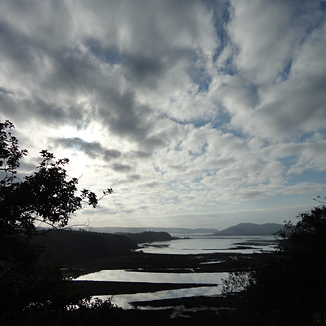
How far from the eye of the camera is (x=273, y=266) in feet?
84.0

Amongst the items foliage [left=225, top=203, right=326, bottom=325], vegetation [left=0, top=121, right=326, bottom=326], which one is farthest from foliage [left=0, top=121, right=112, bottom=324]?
foliage [left=225, top=203, right=326, bottom=325]

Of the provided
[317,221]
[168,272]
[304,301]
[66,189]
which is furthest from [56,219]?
[168,272]

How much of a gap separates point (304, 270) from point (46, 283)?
23354 mm

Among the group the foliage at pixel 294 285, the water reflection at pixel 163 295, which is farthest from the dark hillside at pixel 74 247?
the foliage at pixel 294 285

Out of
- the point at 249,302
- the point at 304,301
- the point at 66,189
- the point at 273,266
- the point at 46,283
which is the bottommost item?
the point at 249,302

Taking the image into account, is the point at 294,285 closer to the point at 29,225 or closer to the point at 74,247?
the point at 29,225

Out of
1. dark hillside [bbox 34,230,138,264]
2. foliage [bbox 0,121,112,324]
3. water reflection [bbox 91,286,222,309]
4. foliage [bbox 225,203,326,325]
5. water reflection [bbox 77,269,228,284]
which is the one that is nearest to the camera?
foliage [bbox 0,121,112,324]

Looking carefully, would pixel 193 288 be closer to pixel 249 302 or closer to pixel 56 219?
pixel 249 302

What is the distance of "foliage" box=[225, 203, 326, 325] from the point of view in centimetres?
2045

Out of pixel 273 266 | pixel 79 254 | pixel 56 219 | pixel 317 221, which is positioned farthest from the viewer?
pixel 79 254

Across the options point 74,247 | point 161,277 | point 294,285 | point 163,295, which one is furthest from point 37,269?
point 74,247

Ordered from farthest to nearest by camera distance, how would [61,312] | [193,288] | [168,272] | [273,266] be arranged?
1. [168,272]
2. [193,288]
3. [273,266]
4. [61,312]

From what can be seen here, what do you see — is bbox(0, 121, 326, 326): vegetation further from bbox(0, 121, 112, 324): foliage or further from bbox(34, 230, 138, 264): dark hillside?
bbox(34, 230, 138, 264): dark hillside

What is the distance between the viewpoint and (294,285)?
2222 centimetres
